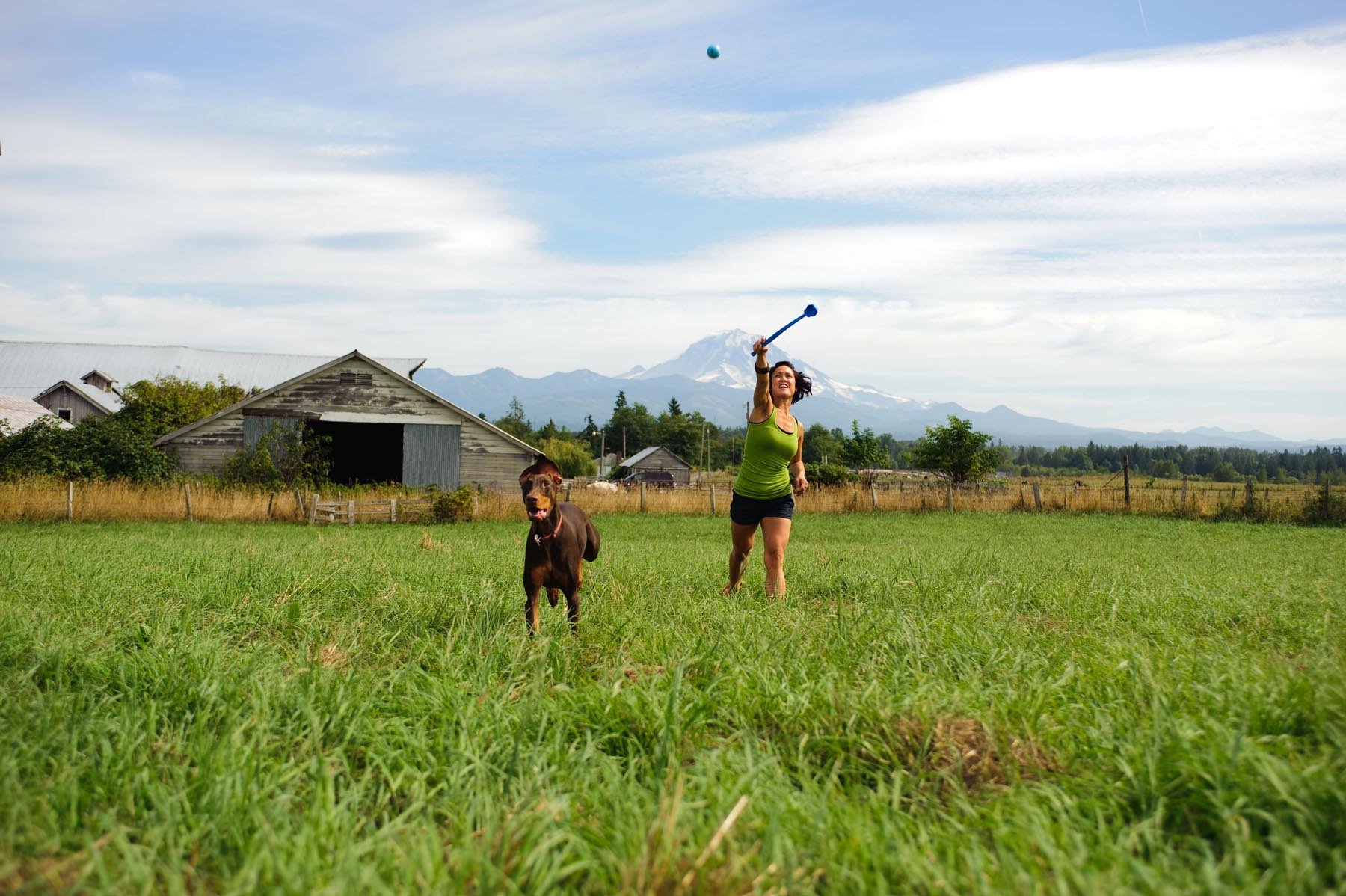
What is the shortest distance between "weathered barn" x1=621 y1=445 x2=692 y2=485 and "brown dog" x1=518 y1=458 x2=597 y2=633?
93.6 metres

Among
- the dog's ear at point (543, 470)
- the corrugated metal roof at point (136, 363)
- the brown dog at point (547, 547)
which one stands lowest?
the brown dog at point (547, 547)

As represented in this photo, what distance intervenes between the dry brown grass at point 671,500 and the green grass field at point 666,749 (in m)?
21.3

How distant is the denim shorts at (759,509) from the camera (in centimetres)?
753

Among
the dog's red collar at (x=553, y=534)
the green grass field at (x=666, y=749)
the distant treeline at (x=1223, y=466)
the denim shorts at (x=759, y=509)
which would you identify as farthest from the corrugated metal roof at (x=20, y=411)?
the distant treeline at (x=1223, y=466)

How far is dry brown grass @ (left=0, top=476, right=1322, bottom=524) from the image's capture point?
24.1m

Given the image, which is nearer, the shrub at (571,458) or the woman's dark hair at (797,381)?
the woman's dark hair at (797,381)

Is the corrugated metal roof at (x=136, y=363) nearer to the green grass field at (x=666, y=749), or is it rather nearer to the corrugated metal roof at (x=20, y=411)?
the corrugated metal roof at (x=20, y=411)

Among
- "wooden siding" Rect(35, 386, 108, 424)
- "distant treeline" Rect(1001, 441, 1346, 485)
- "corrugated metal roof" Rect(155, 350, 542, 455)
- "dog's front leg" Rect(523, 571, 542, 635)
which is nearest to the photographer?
"dog's front leg" Rect(523, 571, 542, 635)

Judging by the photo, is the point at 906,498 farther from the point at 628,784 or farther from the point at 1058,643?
the point at 628,784

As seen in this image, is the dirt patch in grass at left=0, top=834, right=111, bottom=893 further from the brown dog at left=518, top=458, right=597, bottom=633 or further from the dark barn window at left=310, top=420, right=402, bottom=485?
the dark barn window at left=310, top=420, right=402, bottom=485

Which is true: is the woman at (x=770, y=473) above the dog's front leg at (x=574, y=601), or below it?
above

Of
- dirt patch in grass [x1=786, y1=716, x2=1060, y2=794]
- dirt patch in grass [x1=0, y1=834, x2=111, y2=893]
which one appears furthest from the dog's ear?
dirt patch in grass [x1=0, y1=834, x2=111, y2=893]

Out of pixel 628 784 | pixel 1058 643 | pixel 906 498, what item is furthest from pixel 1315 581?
pixel 906 498

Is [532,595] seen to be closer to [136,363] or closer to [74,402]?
[74,402]
